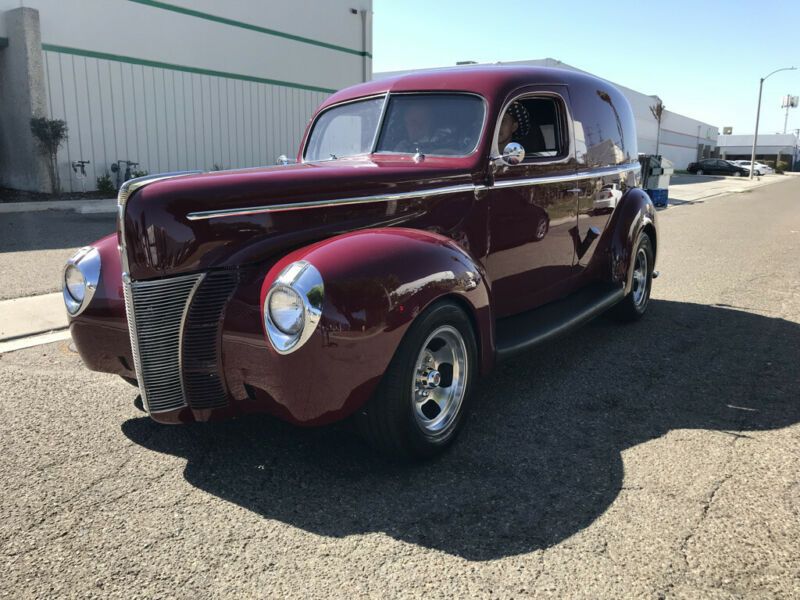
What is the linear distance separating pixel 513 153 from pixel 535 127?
0.69m

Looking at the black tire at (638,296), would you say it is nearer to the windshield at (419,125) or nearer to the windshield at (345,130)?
the windshield at (419,125)

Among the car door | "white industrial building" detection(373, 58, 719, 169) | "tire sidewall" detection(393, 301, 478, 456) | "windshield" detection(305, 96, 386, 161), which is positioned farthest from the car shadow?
"white industrial building" detection(373, 58, 719, 169)

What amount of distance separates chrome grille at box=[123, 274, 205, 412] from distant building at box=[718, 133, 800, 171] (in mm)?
92997

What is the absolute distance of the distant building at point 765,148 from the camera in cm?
8462

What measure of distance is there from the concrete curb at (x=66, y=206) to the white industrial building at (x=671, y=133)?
25712mm

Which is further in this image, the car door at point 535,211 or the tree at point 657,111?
the tree at point 657,111

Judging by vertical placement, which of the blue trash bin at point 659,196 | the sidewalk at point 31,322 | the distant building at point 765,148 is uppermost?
the distant building at point 765,148

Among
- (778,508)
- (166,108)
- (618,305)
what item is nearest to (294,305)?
(778,508)

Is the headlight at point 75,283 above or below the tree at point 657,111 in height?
below

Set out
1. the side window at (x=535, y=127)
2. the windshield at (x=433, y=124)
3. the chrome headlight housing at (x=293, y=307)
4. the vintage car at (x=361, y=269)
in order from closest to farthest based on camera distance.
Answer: the chrome headlight housing at (x=293, y=307), the vintage car at (x=361, y=269), the windshield at (x=433, y=124), the side window at (x=535, y=127)

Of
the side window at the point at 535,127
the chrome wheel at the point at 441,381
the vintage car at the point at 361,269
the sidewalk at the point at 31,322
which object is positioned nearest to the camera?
the vintage car at the point at 361,269

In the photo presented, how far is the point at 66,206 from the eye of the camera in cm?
1282

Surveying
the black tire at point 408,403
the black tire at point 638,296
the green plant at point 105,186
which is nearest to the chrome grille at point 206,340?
the black tire at point 408,403

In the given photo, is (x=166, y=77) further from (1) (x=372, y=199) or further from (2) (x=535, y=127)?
(1) (x=372, y=199)
